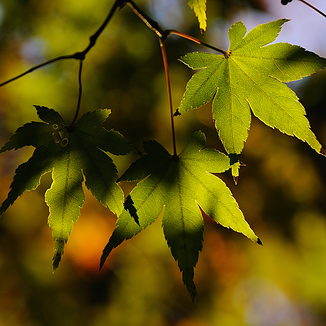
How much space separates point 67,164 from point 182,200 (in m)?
0.29

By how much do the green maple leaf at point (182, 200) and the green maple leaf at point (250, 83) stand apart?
84 millimetres

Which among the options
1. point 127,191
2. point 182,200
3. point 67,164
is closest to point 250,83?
point 182,200

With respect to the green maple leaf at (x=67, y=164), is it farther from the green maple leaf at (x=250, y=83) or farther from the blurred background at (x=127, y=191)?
the blurred background at (x=127, y=191)

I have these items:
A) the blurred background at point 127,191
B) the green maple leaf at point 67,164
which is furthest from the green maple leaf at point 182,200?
the blurred background at point 127,191

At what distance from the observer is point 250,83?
2.75 ft

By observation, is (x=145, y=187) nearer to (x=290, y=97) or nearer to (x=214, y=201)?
(x=214, y=201)

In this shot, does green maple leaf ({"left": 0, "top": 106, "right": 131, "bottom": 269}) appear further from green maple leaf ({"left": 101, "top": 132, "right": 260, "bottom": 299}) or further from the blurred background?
the blurred background

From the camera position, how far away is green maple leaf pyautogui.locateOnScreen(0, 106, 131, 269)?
78 cm

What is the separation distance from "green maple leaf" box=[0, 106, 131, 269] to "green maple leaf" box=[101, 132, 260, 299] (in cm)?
5

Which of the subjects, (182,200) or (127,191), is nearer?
(182,200)

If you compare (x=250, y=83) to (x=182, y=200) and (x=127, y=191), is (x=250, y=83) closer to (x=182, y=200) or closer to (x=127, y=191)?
(x=182, y=200)

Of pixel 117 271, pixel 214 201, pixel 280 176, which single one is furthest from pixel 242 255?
pixel 214 201

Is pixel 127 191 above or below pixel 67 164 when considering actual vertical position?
below

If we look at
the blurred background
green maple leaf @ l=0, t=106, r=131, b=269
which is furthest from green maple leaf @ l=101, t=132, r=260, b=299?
the blurred background
